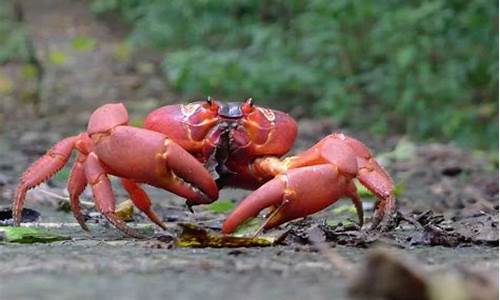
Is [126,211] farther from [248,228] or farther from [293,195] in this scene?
[293,195]

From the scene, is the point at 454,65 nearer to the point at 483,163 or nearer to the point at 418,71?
the point at 418,71

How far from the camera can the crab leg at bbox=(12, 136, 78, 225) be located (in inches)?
181

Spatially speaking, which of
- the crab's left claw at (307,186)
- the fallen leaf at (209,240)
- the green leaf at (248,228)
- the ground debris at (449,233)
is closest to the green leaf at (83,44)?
the ground debris at (449,233)

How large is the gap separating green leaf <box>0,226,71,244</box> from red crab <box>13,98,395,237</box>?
0.18m

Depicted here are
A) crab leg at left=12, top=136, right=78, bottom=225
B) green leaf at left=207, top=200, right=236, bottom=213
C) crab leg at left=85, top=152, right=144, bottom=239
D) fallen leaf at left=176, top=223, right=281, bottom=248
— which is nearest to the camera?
fallen leaf at left=176, top=223, right=281, bottom=248

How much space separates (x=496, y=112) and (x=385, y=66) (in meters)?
1.44

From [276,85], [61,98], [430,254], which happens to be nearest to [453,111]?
[276,85]

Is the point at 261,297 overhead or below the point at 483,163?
overhead

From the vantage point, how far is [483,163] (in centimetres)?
872

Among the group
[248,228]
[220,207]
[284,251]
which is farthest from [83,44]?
[284,251]

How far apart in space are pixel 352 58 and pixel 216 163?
8.14m

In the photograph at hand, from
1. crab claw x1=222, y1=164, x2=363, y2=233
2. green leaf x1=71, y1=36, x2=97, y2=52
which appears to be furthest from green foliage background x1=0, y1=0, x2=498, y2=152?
crab claw x1=222, y1=164, x2=363, y2=233

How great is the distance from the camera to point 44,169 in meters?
4.66

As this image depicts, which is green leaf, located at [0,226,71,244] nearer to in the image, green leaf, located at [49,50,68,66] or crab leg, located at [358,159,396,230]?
crab leg, located at [358,159,396,230]
